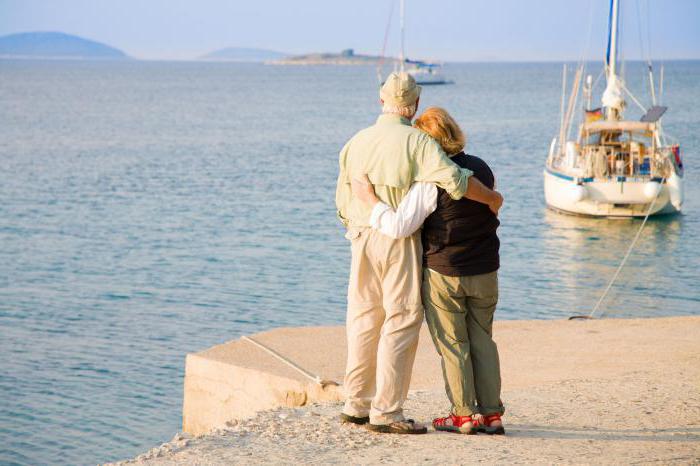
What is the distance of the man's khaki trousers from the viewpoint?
495 cm

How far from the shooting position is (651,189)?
2338 cm

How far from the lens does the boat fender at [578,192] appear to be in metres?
23.9

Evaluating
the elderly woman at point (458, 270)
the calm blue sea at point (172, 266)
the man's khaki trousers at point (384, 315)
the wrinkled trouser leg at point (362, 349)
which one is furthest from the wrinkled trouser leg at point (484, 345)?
the calm blue sea at point (172, 266)

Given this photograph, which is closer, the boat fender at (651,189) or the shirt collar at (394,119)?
the shirt collar at (394,119)

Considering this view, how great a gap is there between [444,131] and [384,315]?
3.18 ft

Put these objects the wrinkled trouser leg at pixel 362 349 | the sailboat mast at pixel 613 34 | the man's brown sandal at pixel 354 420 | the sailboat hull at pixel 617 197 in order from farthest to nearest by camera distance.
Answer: the sailboat mast at pixel 613 34 < the sailboat hull at pixel 617 197 < the man's brown sandal at pixel 354 420 < the wrinkled trouser leg at pixel 362 349

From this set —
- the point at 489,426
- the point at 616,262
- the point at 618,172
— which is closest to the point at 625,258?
the point at 616,262

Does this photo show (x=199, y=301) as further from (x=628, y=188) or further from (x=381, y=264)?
(x=628, y=188)

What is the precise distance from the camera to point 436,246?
4.95 metres

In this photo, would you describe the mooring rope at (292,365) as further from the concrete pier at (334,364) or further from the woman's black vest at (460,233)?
the woman's black vest at (460,233)

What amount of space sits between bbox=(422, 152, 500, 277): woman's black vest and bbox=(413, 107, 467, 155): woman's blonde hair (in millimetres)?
52

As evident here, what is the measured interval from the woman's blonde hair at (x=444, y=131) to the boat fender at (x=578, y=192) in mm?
19602

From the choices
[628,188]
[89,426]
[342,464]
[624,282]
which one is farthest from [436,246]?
[628,188]

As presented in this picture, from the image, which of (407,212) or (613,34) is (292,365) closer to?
(407,212)
